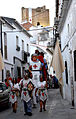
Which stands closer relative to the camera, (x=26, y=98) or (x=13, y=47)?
(x=26, y=98)

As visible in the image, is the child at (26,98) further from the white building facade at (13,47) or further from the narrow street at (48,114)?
the white building facade at (13,47)

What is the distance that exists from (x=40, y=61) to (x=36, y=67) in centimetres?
34

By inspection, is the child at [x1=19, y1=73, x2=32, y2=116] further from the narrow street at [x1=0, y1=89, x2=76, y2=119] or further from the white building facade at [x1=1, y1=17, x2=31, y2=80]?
the white building facade at [x1=1, y1=17, x2=31, y2=80]

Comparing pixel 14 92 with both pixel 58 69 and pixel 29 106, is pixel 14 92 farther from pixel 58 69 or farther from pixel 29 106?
pixel 58 69

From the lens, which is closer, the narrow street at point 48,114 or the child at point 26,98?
the narrow street at point 48,114

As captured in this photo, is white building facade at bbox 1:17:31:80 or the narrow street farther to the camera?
white building facade at bbox 1:17:31:80

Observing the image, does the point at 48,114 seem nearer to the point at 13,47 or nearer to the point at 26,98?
the point at 26,98

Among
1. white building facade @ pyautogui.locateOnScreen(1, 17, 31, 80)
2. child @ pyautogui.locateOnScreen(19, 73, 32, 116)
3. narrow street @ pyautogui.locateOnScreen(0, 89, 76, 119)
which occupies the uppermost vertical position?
white building facade @ pyautogui.locateOnScreen(1, 17, 31, 80)

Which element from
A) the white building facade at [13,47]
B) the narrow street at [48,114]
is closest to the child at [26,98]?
the narrow street at [48,114]

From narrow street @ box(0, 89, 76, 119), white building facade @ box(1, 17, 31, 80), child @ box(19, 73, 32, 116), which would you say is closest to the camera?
narrow street @ box(0, 89, 76, 119)

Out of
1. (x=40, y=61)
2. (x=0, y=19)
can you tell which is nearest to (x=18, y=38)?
(x=0, y=19)

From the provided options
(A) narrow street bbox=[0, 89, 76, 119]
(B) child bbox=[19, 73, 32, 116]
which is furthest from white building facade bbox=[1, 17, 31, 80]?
(B) child bbox=[19, 73, 32, 116]

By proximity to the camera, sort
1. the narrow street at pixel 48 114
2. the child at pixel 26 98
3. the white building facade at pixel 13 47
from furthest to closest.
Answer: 1. the white building facade at pixel 13 47
2. the child at pixel 26 98
3. the narrow street at pixel 48 114

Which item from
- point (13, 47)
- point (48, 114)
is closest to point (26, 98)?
point (48, 114)
